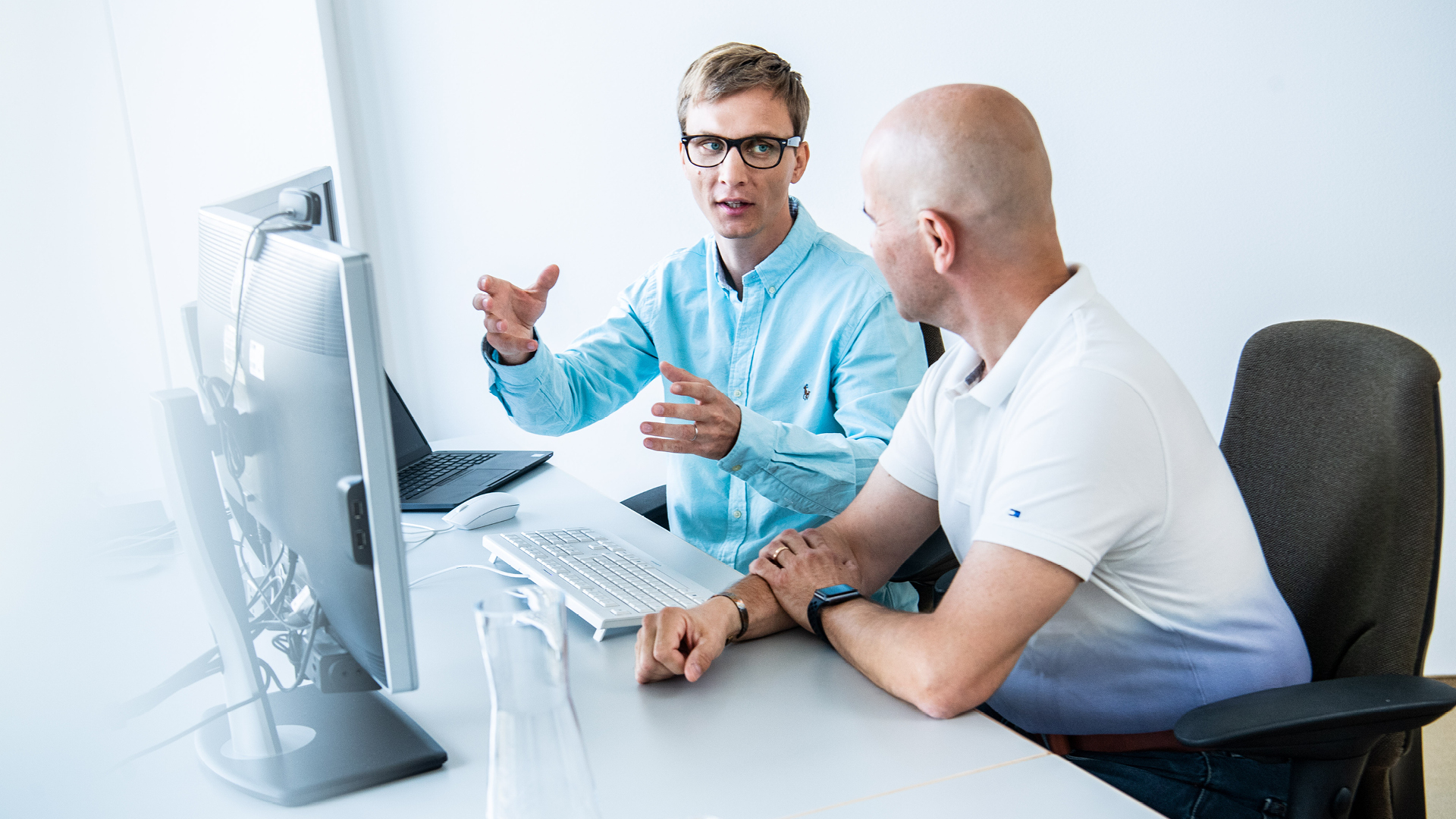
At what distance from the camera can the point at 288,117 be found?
271cm

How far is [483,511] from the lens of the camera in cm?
167

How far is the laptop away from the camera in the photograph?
5.91 ft

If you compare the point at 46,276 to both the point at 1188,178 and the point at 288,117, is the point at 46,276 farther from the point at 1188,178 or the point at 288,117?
the point at 1188,178

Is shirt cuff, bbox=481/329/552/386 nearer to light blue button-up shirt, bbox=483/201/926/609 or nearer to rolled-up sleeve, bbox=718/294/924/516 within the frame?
light blue button-up shirt, bbox=483/201/926/609

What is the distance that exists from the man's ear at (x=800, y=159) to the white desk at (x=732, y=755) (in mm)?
1068

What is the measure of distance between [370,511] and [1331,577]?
115 cm

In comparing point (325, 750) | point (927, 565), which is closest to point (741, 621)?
point (325, 750)

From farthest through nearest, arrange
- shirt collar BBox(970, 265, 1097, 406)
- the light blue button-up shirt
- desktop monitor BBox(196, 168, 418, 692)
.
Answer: the light blue button-up shirt, shirt collar BBox(970, 265, 1097, 406), desktop monitor BBox(196, 168, 418, 692)

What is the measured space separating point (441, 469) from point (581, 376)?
1.16ft

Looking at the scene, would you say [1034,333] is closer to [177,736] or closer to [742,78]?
[742,78]

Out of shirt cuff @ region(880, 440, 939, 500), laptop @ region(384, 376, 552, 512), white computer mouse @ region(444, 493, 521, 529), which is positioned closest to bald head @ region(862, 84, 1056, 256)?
shirt cuff @ region(880, 440, 939, 500)

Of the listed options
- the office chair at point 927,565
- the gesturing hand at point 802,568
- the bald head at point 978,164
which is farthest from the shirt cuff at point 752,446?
the bald head at point 978,164

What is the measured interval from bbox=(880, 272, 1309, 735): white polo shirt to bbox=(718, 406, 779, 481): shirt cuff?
1.07 ft

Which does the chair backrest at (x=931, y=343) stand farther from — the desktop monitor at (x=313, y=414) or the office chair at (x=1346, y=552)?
the desktop monitor at (x=313, y=414)
